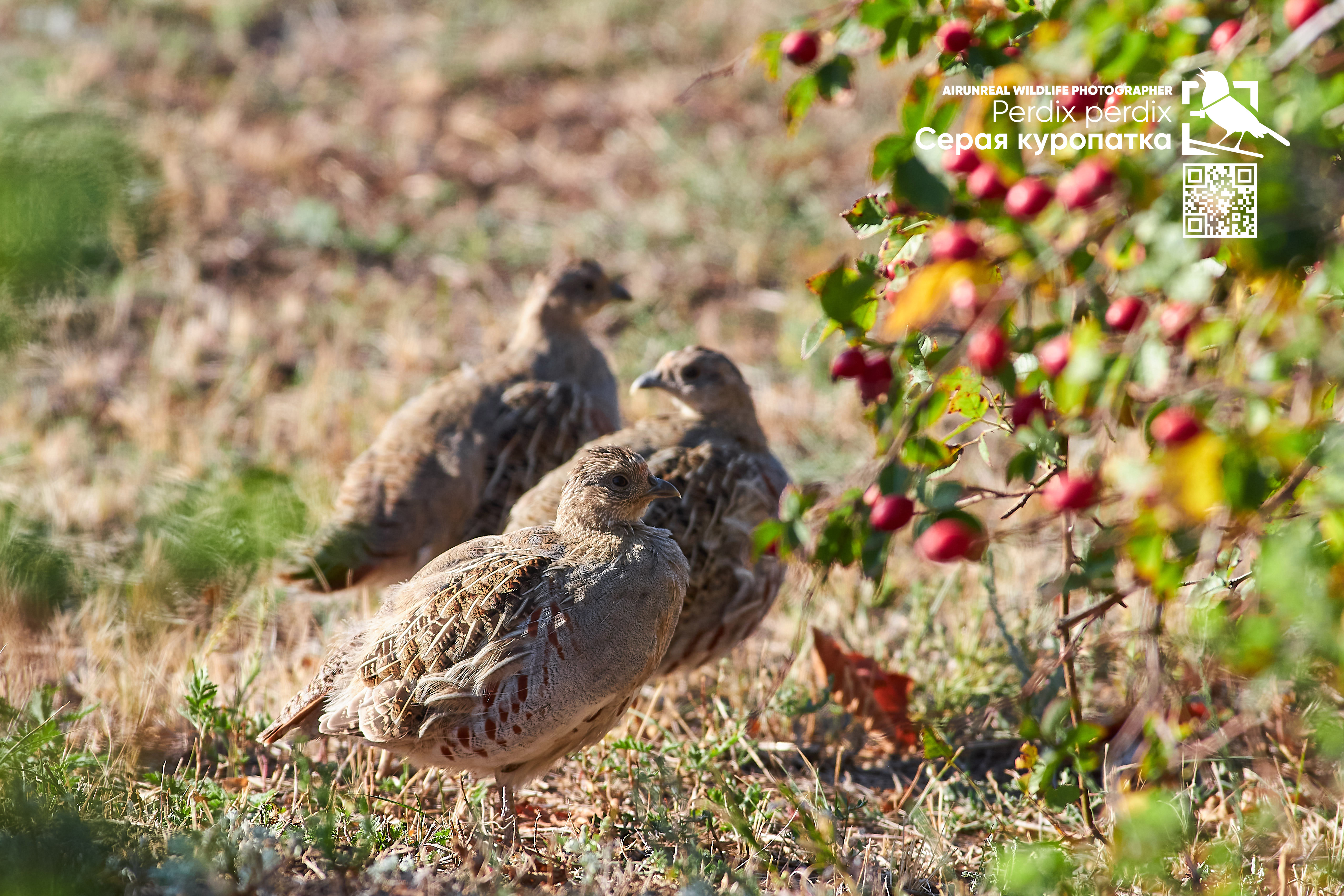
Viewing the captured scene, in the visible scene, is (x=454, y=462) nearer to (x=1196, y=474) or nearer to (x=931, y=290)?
(x=931, y=290)

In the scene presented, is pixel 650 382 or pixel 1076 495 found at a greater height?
pixel 1076 495

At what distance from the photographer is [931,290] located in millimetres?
1763

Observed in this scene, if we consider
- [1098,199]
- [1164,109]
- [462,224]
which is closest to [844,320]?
[1098,199]

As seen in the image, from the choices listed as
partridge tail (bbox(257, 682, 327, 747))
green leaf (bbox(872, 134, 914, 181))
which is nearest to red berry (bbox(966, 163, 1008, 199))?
green leaf (bbox(872, 134, 914, 181))

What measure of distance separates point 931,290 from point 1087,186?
26 centimetres

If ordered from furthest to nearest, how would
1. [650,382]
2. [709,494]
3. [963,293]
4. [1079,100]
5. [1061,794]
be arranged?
1. [650,382]
2. [709,494]
3. [1061,794]
4. [1079,100]
5. [963,293]

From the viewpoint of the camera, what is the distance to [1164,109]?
6.59ft

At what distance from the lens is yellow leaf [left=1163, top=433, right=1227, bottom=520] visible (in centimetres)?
161

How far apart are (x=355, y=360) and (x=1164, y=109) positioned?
20.8 ft

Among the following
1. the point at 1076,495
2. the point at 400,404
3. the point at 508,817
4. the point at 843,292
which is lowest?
the point at 400,404

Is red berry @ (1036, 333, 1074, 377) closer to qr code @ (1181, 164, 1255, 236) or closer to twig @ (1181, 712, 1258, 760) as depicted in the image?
qr code @ (1181, 164, 1255, 236)

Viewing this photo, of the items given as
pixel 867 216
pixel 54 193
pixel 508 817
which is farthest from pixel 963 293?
pixel 508 817

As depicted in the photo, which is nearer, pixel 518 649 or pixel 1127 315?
pixel 1127 315

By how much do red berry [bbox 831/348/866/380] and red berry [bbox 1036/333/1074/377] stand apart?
34cm
